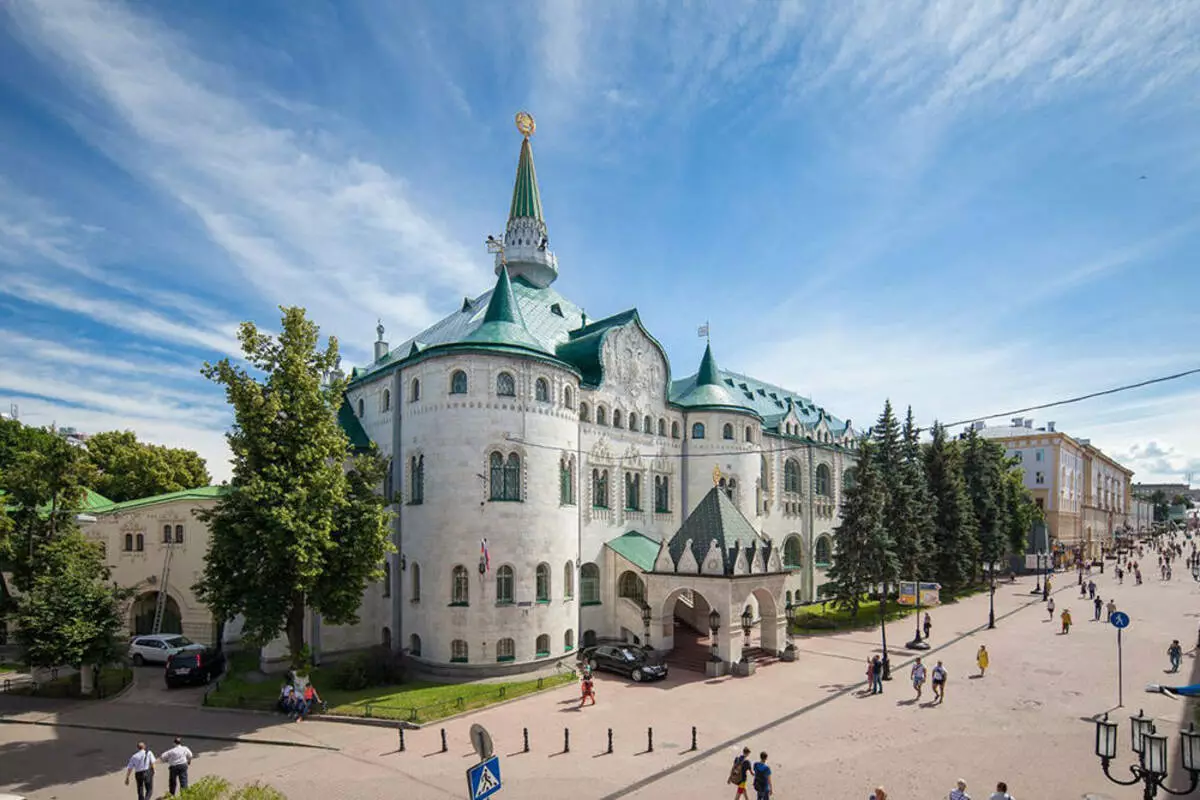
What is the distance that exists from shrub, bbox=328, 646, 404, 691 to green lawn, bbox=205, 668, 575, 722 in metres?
0.39

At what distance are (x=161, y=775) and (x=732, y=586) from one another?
2193 cm

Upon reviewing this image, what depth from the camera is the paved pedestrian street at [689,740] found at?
60.2 ft

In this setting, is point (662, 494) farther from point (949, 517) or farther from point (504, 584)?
point (949, 517)

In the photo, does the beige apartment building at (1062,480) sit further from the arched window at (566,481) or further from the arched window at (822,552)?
the arched window at (566,481)

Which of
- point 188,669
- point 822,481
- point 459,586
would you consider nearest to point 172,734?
point 188,669

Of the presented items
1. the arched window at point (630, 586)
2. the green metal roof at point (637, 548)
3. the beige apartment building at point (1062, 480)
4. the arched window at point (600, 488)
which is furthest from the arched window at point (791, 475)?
the beige apartment building at point (1062, 480)

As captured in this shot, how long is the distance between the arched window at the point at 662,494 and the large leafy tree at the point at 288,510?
18.6 meters

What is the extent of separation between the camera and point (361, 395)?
38281 millimetres

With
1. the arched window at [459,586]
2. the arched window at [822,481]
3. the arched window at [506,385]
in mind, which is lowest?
the arched window at [459,586]

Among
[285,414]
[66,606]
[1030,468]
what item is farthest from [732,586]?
[1030,468]

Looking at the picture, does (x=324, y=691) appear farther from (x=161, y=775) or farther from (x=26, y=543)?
(x=26, y=543)

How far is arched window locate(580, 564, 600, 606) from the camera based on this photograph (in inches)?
1414

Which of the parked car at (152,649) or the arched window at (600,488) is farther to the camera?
the arched window at (600,488)

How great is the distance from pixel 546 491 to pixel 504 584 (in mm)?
4481
